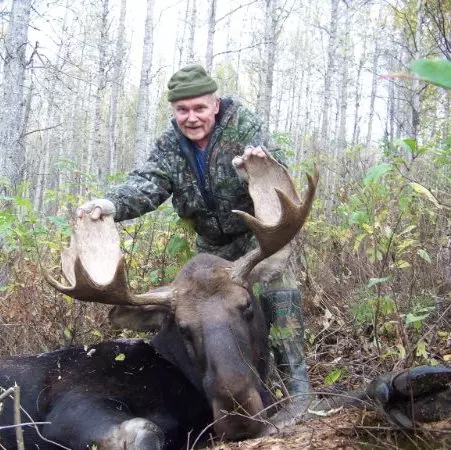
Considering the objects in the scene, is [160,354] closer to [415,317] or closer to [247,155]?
[247,155]

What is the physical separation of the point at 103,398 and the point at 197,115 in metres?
2.49

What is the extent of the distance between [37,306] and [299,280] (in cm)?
267

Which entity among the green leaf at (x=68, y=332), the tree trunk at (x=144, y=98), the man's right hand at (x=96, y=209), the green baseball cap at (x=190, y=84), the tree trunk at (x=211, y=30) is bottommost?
the green leaf at (x=68, y=332)

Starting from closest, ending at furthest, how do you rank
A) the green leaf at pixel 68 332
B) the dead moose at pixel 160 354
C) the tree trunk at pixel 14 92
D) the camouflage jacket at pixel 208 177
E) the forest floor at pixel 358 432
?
the forest floor at pixel 358 432
the dead moose at pixel 160 354
the camouflage jacket at pixel 208 177
the green leaf at pixel 68 332
the tree trunk at pixel 14 92

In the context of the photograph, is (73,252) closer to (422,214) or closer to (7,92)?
(422,214)

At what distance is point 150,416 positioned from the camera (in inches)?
177

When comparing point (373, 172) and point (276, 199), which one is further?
point (276, 199)

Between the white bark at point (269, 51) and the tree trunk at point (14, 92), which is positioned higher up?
the white bark at point (269, 51)

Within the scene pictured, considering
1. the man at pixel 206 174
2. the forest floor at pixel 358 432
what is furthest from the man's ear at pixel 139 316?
the forest floor at pixel 358 432

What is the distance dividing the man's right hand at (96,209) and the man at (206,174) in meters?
0.07

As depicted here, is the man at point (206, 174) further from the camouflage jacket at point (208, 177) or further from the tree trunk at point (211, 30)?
the tree trunk at point (211, 30)

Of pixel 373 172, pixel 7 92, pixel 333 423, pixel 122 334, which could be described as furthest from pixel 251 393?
pixel 7 92

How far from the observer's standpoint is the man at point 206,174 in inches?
208

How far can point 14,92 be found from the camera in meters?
10.1
